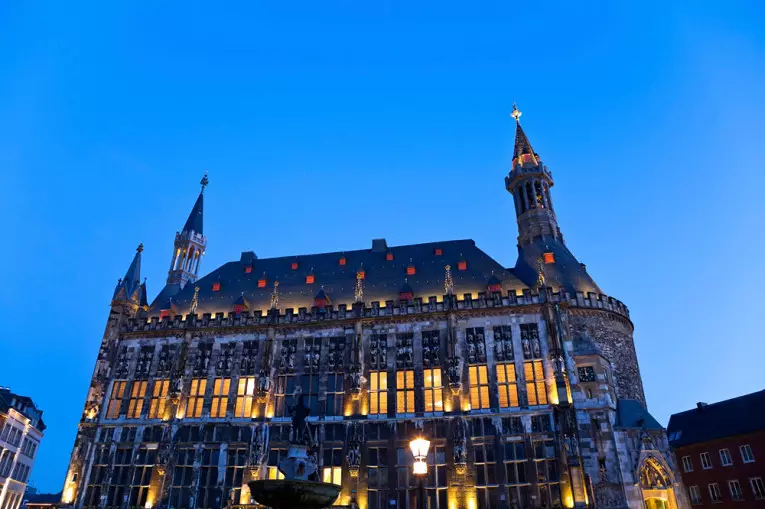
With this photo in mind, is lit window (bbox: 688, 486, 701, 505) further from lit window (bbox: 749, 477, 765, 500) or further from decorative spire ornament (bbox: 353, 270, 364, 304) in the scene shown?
decorative spire ornament (bbox: 353, 270, 364, 304)

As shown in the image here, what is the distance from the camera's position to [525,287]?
38875 millimetres

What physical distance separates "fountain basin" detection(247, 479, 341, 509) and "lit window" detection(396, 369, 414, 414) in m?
20.1

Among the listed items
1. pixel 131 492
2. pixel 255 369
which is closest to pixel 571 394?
pixel 255 369

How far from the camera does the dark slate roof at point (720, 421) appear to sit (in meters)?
40.6

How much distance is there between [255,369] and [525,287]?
21.1 m

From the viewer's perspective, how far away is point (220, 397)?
38031 millimetres

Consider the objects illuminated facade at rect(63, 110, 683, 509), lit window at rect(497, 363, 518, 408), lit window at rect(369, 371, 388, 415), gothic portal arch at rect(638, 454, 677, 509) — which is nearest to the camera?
gothic portal arch at rect(638, 454, 677, 509)

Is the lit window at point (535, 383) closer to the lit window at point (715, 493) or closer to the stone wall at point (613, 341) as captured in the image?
the stone wall at point (613, 341)

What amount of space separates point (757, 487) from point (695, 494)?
601 centimetres

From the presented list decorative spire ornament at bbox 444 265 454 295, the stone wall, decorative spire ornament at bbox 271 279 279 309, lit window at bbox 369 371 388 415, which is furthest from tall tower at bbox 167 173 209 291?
the stone wall

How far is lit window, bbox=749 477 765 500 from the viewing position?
38.0m

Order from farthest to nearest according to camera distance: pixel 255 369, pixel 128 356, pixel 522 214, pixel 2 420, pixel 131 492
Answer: pixel 2 420
pixel 522 214
pixel 128 356
pixel 255 369
pixel 131 492

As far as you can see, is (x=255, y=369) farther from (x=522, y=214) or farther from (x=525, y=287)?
(x=522, y=214)

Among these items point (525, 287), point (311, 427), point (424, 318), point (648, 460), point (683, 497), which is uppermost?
point (525, 287)
